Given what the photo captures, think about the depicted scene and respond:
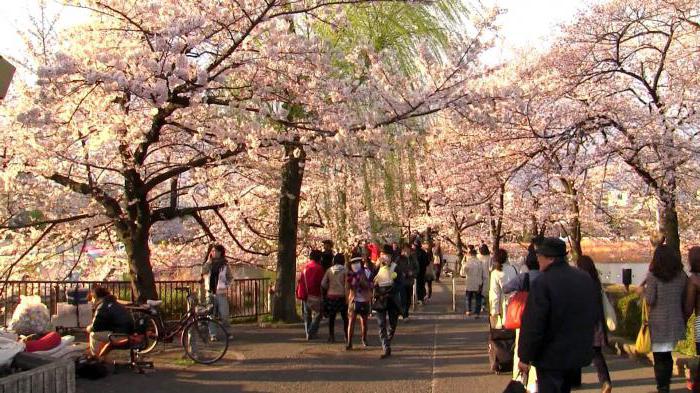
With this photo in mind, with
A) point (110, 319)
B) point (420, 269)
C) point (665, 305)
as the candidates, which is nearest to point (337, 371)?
point (110, 319)

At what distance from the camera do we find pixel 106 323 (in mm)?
8844

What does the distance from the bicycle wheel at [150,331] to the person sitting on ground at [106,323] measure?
0.37 meters

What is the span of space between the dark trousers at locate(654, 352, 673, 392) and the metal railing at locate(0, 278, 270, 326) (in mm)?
8007

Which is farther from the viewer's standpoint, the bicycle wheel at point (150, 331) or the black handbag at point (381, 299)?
the black handbag at point (381, 299)

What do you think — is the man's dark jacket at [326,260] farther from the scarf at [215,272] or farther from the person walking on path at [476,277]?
the person walking on path at [476,277]

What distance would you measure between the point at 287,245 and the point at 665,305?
8.68 meters

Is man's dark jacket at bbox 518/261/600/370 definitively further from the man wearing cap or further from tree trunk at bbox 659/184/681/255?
tree trunk at bbox 659/184/681/255

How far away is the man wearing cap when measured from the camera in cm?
461

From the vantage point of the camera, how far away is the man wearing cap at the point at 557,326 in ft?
15.1

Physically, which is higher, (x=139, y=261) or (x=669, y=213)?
(x=669, y=213)

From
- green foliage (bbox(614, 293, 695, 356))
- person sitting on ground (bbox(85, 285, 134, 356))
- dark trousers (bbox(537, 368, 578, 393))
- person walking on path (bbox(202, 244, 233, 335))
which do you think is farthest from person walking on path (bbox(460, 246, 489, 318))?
dark trousers (bbox(537, 368, 578, 393))

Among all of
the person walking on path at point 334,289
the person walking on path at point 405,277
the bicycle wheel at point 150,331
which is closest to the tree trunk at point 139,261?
the bicycle wheel at point 150,331

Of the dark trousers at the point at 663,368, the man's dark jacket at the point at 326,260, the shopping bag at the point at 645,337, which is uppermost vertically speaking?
the man's dark jacket at the point at 326,260

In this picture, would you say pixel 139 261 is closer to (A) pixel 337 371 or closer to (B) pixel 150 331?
(B) pixel 150 331
